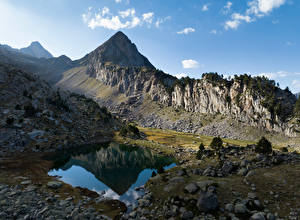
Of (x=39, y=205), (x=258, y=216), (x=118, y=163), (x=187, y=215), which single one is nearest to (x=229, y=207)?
(x=258, y=216)

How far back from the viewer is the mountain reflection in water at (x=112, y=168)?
138ft

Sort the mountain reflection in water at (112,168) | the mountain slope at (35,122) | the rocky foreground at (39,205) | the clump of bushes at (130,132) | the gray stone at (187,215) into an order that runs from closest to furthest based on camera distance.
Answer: the gray stone at (187,215)
the rocky foreground at (39,205)
the mountain reflection in water at (112,168)
the mountain slope at (35,122)
the clump of bushes at (130,132)

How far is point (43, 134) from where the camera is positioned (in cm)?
7919

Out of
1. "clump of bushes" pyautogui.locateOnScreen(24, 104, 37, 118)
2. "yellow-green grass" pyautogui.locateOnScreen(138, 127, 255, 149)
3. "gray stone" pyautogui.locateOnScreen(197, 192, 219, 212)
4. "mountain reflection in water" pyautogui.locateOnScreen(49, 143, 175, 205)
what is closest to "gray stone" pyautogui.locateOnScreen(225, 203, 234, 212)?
"gray stone" pyautogui.locateOnScreen(197, 192, 219, 212)

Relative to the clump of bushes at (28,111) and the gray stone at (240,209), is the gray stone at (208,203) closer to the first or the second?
the gray stone at (240,209)

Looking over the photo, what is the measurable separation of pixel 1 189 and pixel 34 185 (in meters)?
5.61

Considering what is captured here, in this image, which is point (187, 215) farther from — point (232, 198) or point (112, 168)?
point (112, 168)

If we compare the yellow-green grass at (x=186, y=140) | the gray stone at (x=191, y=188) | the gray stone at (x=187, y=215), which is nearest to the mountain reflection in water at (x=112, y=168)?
the gray stone at (x=191, y=188)

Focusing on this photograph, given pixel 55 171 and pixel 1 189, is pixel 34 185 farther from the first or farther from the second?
pixel 55 171

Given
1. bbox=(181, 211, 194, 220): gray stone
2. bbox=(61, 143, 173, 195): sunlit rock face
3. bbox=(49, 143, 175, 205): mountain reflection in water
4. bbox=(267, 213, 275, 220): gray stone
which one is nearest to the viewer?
bbox=(267, 213, 275, 220): gray stone

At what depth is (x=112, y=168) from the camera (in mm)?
62250

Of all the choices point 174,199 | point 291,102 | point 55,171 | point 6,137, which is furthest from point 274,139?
point 6,137

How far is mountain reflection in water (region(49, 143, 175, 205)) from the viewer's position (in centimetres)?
4196

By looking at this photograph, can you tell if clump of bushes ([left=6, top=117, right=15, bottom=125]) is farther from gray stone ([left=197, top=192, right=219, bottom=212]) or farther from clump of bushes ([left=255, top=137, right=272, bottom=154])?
clump of bushes ([left=255, top=137, right=272, bottom=154])
